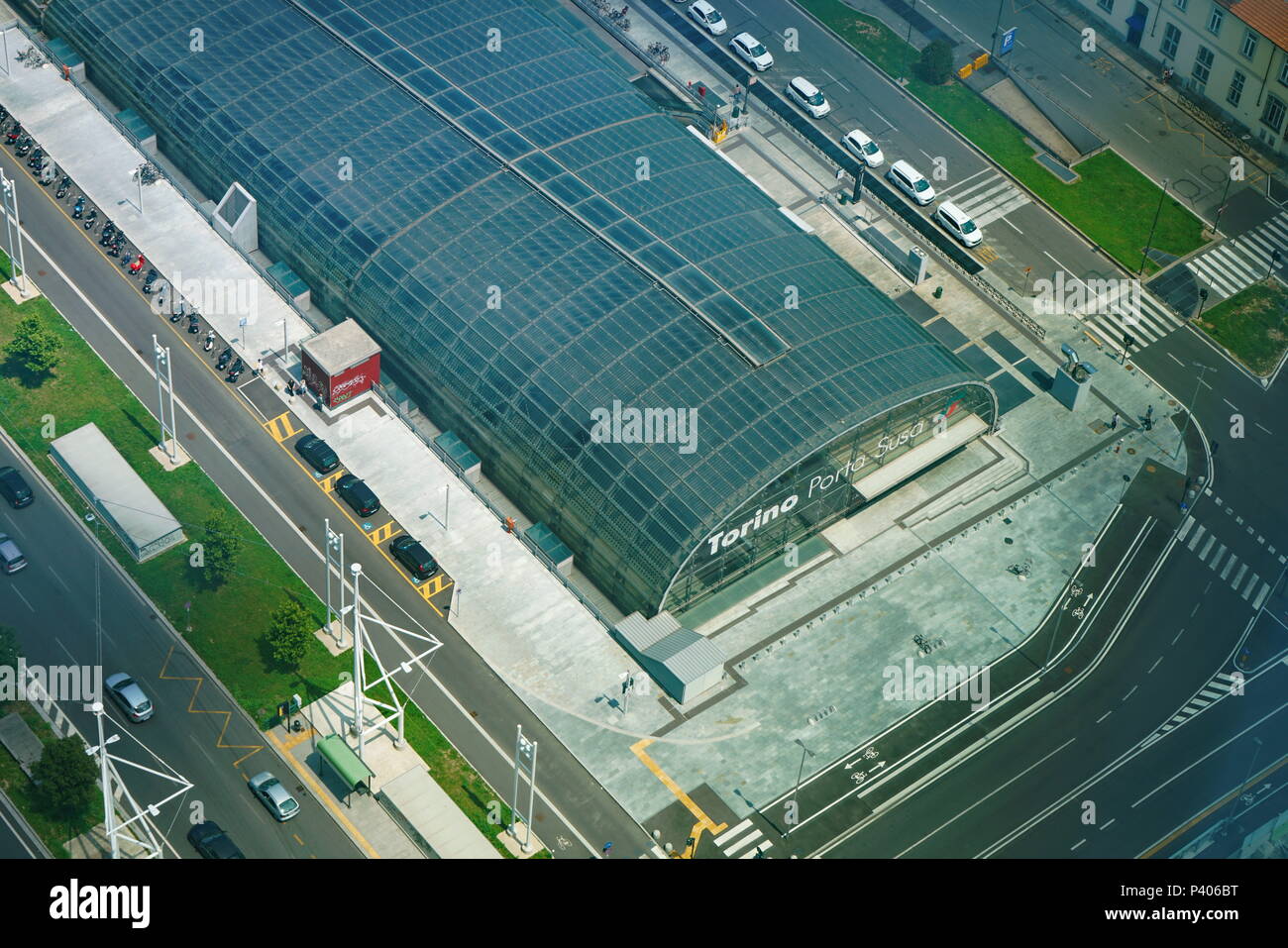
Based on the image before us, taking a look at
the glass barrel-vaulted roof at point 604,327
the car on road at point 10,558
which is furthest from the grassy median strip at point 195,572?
the glass barrel-vaulted roof at point 604,327

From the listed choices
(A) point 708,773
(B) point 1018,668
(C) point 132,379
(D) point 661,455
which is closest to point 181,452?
(C) point 132,379

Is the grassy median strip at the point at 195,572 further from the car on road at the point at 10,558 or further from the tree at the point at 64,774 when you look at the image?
the car on road at the point at 10,558

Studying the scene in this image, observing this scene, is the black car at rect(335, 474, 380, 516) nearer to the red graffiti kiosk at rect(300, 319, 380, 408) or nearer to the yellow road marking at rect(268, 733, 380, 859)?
the red graffiti kiosk at rect(300, 319, 380, 408)

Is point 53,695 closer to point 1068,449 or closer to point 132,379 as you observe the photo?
point 132,379

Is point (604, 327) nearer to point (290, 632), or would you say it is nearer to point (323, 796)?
point (290, 632)

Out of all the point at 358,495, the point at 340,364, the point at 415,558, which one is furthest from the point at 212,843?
the point at 340,364

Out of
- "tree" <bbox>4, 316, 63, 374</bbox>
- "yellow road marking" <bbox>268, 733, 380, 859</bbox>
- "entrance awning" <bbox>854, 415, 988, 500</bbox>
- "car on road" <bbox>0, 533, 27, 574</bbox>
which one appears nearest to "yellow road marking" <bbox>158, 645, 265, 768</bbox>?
"yellow road marking" <bbox>268, 733, 380, 859</bbox>
